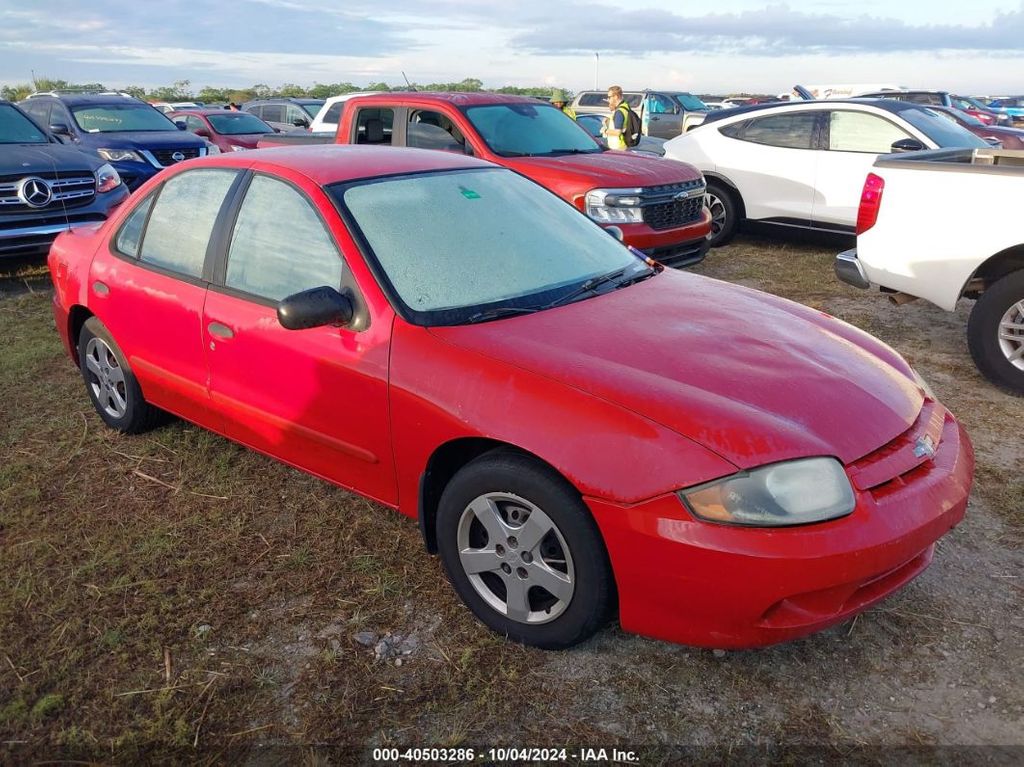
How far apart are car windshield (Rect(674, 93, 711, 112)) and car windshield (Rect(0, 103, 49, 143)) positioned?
17.7 meters

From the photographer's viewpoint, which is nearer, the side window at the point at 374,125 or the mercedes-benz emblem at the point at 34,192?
the mercedes-benz emblem at the point at 34,192

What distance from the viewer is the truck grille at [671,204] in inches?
279

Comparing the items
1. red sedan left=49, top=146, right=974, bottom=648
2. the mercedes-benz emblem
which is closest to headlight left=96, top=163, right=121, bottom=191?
the mercedes-benz emblem

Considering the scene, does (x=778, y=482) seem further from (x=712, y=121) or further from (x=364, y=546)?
(x=712, y=121)

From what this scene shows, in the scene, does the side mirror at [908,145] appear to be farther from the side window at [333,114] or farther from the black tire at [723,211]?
the side window at [333,114]

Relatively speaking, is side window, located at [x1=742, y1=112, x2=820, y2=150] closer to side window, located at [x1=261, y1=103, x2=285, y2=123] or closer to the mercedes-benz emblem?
the mercedes-benz emblem

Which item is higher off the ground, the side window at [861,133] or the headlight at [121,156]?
the side window at [861,133]

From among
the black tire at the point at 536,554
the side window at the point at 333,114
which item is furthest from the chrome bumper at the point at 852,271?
the side window at the point at 333,114

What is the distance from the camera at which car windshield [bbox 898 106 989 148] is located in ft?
26.6

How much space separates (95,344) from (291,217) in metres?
1.76

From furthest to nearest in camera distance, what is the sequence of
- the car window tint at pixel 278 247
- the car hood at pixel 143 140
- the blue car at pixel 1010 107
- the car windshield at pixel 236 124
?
the blue car at pixel 1010 107
the car windshield at pixel 236 124
the car hood at pixel 143 140
the car window tint at pixel 278 247

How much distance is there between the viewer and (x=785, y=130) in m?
8.84

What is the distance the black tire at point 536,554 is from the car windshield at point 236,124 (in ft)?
50.1

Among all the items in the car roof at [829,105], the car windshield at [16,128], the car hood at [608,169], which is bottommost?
the car hood at [608,169]
